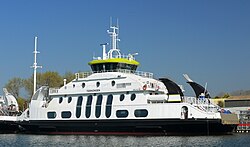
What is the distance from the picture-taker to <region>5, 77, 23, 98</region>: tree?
76.8 m

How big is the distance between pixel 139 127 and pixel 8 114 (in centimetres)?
1976

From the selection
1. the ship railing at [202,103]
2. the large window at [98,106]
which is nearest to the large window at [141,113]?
the ship railing at [202,103]

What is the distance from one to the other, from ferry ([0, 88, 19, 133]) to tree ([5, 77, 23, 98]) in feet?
59.2

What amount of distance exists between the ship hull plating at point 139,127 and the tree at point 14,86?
31.1 meters

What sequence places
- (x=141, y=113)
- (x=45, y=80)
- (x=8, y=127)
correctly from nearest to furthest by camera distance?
(x=141, y=113)
(x=8, y=127)
(x=45, y=80)

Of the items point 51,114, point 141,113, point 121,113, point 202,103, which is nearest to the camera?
point 141,113

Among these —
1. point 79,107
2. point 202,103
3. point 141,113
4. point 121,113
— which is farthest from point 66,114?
point 202,103

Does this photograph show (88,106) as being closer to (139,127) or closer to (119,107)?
(119,107)

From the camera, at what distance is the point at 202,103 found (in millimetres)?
41969

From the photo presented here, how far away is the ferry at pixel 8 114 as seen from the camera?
5088cm

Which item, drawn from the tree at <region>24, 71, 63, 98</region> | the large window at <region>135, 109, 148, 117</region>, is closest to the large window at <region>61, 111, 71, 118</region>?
the large window at <region>135, 109, 148, 117</region>

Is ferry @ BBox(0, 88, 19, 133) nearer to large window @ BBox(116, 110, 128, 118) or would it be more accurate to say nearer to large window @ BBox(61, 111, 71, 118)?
large window @ BBox(61, 111, 71, 118)

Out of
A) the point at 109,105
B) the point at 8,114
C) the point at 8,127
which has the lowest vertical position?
the point at 8,127

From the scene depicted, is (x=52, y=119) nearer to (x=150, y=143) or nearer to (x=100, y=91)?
(x=100, y=91)
